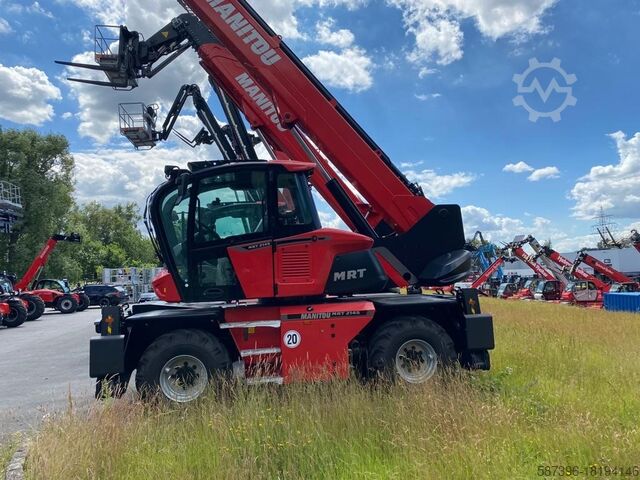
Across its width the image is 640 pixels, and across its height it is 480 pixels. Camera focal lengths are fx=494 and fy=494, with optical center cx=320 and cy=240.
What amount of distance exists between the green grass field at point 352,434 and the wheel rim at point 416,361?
0.63 metres

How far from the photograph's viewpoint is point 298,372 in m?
5.95

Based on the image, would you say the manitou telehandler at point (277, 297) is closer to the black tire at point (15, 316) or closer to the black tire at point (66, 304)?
the black tire at point (15, 316)

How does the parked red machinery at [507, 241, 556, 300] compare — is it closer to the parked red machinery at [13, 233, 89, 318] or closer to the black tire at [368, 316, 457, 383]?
the parked red machinery at [13, 233, 89, 318]

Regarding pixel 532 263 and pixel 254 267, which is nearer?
pixel 254 267

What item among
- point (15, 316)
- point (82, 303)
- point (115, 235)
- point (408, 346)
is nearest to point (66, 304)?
point (82, 303)

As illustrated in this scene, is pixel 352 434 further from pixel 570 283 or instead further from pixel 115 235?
pixel 115 235

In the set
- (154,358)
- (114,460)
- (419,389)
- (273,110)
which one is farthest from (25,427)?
(273,110)

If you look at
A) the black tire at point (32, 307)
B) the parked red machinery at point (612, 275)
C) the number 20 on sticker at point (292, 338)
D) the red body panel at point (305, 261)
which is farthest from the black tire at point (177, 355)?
the parked red machinery at point (612, 275)

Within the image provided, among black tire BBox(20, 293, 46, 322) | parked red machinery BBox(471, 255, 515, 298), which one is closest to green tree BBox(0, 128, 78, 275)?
black tire BBox(20, 293, 46, 322)

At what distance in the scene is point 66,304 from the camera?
28.8 meters

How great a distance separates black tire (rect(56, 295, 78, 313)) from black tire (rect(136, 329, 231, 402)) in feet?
85.7

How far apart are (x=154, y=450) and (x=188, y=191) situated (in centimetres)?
326

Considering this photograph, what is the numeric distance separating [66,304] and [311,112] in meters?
26.0

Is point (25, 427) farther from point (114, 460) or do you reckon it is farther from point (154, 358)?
point (114, 460)
